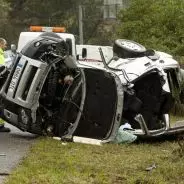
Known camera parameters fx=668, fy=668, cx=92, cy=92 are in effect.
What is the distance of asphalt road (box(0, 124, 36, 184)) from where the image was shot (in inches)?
331

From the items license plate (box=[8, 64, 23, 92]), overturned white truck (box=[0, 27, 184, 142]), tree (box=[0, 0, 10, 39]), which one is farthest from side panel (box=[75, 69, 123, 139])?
tree (box=[0, 0, 10, 39])

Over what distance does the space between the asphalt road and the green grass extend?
0.46 feet

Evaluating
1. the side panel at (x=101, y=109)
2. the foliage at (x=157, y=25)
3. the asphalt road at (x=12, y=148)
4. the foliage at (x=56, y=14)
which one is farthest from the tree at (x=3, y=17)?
the side panel at (x=101, y=109)

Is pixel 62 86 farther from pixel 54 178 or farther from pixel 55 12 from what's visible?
pixel 55 12

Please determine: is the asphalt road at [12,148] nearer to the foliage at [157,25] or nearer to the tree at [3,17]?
the foliage at [157,25]

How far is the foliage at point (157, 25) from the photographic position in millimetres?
25156

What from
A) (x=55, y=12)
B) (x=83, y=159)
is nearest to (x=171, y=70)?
(x=83, y=159)

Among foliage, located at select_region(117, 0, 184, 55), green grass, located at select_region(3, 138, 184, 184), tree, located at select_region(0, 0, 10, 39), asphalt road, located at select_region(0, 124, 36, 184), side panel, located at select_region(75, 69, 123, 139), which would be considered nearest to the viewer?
green grass, located at select_region(3, 138, 184, 184)

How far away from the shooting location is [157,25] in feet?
86.6

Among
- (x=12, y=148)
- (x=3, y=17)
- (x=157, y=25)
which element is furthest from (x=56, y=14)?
(x=12, y=148)

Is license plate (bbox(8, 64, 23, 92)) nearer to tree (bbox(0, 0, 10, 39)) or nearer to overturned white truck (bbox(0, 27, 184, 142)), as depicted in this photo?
overturned white truck (bbox(0, 27, 184, 142))

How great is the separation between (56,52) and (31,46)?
0.44m

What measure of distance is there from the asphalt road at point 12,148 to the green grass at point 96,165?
14cm

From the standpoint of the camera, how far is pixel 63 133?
36.3 feet
